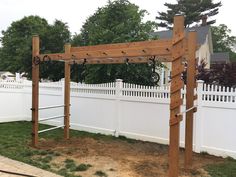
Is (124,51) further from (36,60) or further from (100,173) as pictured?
(36,60)

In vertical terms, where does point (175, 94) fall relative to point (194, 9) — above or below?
below

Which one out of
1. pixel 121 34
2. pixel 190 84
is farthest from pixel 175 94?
pixel 121 34

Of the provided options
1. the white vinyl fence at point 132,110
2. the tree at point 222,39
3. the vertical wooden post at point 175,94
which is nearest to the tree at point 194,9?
the tree at point 222,39

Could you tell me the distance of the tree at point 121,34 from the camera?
9.84 metres

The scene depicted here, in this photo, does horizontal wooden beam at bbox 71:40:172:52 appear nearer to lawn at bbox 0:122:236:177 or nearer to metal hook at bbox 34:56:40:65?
metal hook at bbox 34:56:40:65

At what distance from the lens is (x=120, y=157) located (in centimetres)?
589

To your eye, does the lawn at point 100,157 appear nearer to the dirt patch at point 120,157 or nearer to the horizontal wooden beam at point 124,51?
the dirt patch at point 120,157

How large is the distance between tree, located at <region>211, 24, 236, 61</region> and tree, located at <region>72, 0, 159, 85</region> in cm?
3593

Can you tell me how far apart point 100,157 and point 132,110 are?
2.03 meters

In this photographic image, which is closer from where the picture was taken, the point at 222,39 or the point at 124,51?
the point at 124,51

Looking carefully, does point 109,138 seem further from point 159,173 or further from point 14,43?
point 14,43

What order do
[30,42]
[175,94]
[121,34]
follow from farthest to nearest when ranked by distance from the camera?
[30,42] → [121,34] → [175,94]

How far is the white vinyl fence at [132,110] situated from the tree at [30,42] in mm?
6113

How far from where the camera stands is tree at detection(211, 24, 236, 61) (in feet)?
145
